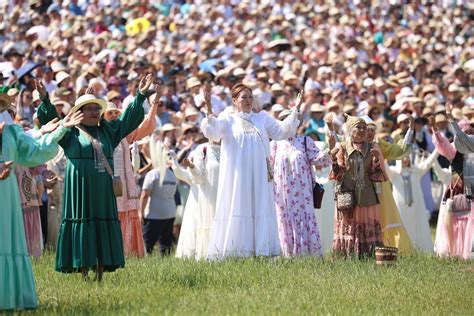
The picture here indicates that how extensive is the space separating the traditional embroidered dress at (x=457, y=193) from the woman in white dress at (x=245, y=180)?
6.50 ft

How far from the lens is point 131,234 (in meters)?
17.1

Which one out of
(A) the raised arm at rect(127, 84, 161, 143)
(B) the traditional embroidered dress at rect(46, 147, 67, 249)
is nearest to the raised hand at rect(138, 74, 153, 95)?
(A) the raised arm at rect(127, 84, 161, 143)

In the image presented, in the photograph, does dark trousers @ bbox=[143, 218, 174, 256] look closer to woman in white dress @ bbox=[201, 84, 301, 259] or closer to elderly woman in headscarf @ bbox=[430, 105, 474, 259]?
woman in white dress @ bbox=[201, 84, 301, 259]

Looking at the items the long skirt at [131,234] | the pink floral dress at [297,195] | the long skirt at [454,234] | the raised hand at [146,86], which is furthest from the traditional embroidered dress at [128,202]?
the long skirt at [454,234]

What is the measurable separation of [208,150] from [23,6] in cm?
1377

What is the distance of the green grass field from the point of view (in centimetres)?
1202

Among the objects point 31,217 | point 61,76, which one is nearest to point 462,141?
point 31,217

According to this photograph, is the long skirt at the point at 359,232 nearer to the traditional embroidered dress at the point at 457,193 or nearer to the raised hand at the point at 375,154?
the raised hand at the point at 375,154

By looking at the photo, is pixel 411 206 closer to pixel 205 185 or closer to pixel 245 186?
pixel 205 185

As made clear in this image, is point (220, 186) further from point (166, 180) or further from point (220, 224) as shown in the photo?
point (166, 180)

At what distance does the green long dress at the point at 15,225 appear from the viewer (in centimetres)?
1160

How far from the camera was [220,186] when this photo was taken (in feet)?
53.8

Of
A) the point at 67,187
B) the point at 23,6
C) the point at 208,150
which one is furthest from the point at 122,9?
the point at 67,187

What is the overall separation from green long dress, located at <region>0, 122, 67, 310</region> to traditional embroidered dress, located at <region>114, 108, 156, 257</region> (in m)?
4.58
